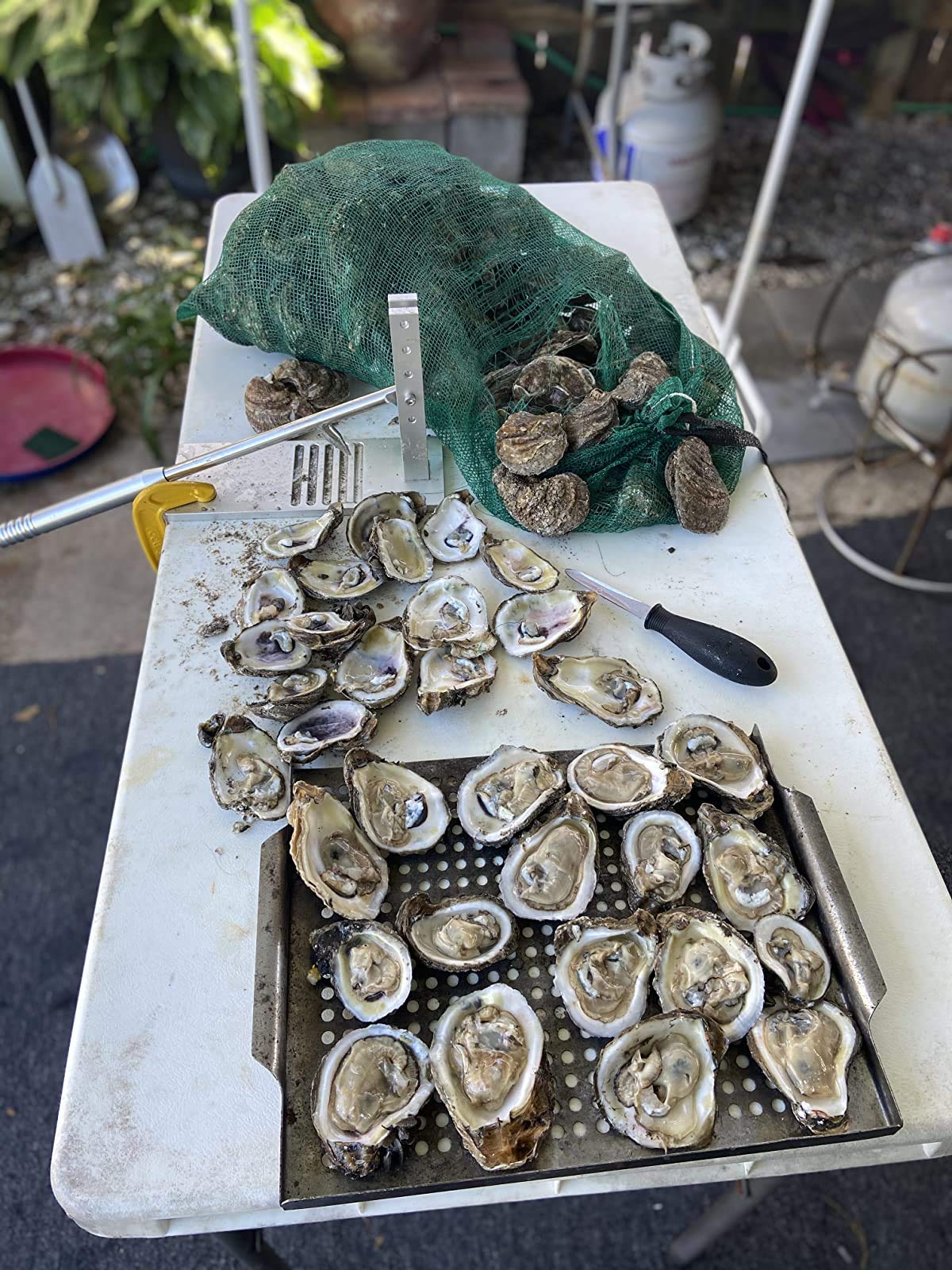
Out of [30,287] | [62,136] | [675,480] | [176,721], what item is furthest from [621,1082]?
[62,136]

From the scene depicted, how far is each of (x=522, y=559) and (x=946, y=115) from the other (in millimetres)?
4343

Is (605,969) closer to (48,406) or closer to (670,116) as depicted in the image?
(48,406)

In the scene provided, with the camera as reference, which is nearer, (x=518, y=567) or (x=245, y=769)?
(x=245, y=769)

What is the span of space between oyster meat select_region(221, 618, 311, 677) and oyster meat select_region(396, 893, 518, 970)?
0.35 m

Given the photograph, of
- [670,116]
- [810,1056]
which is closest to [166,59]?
[670,116]

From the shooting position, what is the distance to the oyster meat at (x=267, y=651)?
1112mm

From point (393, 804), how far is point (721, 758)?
0.37 m

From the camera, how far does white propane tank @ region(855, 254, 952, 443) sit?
2477 mm

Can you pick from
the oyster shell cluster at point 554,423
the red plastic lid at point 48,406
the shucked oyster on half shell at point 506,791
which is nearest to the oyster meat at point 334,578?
the oyster shell cluster at point 554,423

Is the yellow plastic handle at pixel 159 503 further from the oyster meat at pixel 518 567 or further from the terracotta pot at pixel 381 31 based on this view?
the terracotta pot at pixel 381 31

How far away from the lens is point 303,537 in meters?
1.27

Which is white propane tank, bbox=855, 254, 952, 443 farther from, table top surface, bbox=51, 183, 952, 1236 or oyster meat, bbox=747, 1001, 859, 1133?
oyster meat, bbox=747, 1001, 859, 1133

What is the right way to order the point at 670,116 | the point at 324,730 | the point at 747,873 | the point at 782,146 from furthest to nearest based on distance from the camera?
the point at 670,116, the point at 782,146, the point at 324,730, the point at 747,873

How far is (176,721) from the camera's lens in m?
1.10
